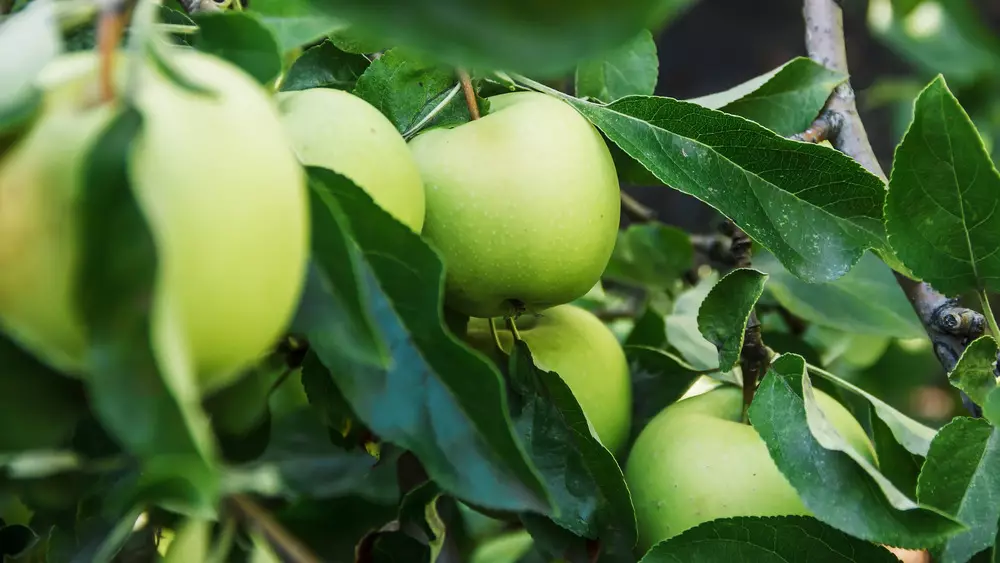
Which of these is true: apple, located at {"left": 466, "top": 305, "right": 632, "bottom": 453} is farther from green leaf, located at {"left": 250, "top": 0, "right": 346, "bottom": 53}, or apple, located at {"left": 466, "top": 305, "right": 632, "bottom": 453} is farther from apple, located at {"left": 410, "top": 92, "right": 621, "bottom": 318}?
green leaf, located at {"left": 250, "top": 0, "right": 346, "bottom": 53}

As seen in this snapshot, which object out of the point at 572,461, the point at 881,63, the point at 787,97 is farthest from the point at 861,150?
the point at 881,63

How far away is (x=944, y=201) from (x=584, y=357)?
174 mm

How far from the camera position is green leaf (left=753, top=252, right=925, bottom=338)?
602mm

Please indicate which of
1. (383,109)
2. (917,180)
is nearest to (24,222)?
(383,109)

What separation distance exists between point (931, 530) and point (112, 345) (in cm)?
28

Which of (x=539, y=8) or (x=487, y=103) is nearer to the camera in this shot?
(x=539, y=8)

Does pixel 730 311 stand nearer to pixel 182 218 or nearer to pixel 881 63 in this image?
pixel 182 218

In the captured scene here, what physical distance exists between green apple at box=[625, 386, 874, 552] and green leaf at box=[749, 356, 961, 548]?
0.03 meters

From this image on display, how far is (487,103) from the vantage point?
394 millimetres

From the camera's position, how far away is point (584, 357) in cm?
45

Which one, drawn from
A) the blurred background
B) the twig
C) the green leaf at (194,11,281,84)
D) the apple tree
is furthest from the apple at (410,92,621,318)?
the blurred background

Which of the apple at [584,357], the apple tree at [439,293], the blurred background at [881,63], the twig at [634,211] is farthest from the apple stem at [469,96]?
the blurred background at [881,63]

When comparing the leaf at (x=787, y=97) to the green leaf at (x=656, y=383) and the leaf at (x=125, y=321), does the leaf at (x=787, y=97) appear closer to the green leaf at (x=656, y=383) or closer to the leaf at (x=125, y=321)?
the green leaf at (x=656, y=383)

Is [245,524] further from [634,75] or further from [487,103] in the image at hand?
[634,75]
